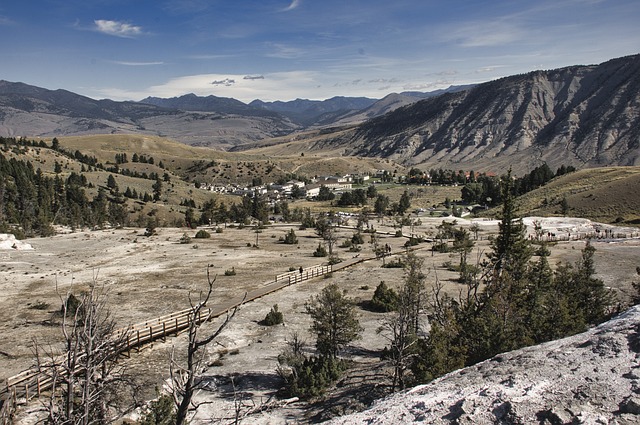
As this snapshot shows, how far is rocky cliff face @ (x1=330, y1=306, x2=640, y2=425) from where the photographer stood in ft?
26.4

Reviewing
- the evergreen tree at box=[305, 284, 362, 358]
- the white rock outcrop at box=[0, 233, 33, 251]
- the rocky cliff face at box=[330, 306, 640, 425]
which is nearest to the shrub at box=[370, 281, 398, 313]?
the evergreen tree at box=[305, 284, 362, 358]

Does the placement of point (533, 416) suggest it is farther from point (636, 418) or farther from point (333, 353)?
point (333, 353)

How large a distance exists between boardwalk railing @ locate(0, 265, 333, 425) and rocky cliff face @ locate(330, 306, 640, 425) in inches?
208

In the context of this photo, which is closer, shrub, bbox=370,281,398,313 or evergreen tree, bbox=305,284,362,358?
evergreen tree, bbox=305,284,362,358

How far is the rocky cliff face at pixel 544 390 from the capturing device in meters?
8.05

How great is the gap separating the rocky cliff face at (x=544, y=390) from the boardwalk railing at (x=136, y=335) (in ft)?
17.3

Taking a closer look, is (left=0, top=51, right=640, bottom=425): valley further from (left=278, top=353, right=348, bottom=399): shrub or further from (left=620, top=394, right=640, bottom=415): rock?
(left=620, top=394, right=640, bottom=415): rock

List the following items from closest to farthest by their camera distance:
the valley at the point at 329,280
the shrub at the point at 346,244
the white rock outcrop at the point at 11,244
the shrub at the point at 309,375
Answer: the valley at the point at 329,280, the shrub at the point at 309,375, the white rock outcrop at the point at 11,244, the shrub at the point at 346,244

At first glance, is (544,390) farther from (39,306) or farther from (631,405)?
(39,306)

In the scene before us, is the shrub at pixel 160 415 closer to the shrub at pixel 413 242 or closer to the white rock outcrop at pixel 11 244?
the shrub at pixel 413 242

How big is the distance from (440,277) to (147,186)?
392 ft

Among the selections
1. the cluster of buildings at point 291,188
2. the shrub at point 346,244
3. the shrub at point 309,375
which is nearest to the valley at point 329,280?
the shrub at point 309,375

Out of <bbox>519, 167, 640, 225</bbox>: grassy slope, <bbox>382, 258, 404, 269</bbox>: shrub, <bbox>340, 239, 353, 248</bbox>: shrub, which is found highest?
<bbox>519, 167, 640, 225</bbox>: grassy slope

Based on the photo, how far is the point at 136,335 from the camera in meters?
25.8
